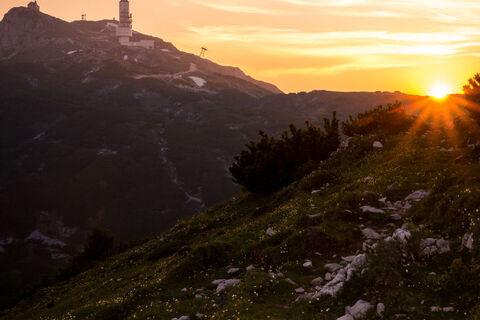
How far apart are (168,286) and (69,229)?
14005cm

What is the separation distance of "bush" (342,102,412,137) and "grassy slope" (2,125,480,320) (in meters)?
5.40

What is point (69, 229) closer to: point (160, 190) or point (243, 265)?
point (160, 190)

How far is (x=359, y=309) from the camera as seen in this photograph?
11875 millimetres

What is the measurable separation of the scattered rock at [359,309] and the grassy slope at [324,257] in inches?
14.0

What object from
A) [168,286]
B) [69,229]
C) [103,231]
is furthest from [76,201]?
[168,286]

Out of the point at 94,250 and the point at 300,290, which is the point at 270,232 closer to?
the point at 300,290

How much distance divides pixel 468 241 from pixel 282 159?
23823mm

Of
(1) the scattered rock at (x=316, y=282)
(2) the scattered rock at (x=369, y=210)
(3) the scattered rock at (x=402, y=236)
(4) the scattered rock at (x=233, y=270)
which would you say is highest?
(3) the scattered rock at (x=402, y=236)

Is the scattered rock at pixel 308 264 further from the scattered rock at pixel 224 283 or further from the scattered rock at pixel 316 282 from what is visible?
the scattered rock at pixel 224 283

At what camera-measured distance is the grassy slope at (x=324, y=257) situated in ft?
40.9

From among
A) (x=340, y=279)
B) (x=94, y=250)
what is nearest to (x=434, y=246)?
(x=340, y=279)

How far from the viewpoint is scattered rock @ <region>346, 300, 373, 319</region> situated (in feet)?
38.4

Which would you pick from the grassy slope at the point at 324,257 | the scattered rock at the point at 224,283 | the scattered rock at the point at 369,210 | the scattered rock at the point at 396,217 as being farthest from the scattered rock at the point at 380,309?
the scattered rock at the point at 369,210

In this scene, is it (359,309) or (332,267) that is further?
(332,267)
